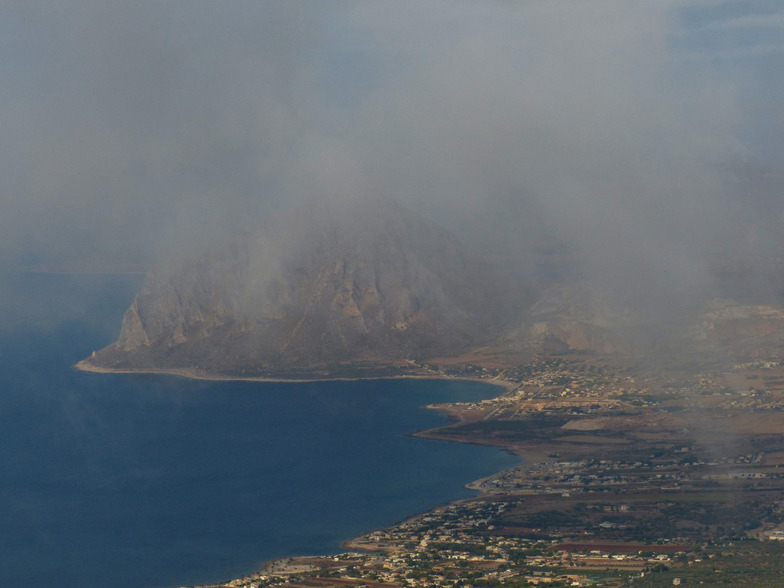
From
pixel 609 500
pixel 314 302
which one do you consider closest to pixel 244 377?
pixel 314 302

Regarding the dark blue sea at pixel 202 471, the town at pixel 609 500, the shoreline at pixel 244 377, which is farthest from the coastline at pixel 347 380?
the dark blue sea at pixel 202 471

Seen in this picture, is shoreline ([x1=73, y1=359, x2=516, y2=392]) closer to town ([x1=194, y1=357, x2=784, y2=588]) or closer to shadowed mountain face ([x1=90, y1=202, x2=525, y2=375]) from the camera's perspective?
shadowed mountain face ([x1=90, y1=202, x2=525, y2=375])

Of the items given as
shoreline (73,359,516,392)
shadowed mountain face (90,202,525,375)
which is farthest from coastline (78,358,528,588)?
shadowed mountain face (90,202,525,375)

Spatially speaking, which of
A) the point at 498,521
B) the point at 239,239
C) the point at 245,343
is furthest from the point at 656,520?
the point at 239,239

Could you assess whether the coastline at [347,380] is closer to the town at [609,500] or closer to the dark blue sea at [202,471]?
the town at [609,500]

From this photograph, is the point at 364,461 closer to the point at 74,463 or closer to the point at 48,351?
the point at 74,463

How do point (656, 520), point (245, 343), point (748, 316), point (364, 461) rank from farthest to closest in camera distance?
Result: point (245, 343)
point (748, 316)
point (364, 461)
point (656, 520)
